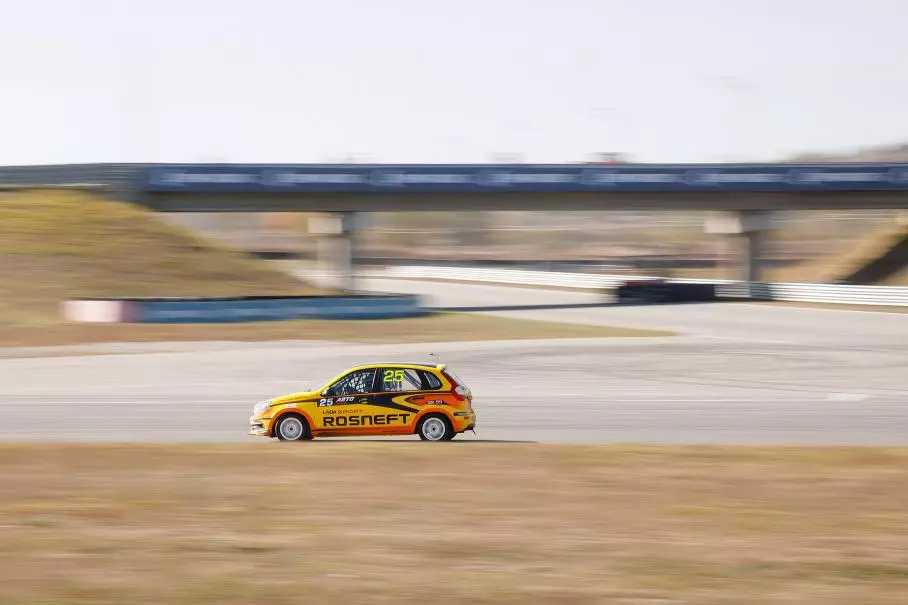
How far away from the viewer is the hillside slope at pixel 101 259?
1591 inches

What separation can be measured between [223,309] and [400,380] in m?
23.0

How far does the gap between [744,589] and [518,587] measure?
1.42m

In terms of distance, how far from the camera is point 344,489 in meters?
10.2

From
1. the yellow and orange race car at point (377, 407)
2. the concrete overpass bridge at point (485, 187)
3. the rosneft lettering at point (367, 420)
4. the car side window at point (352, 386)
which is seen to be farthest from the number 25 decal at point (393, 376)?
the concrete overpass bridge at point (485, 187)

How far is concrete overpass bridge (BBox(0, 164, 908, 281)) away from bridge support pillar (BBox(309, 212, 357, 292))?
78 mm

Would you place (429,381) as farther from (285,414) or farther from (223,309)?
(223,309)

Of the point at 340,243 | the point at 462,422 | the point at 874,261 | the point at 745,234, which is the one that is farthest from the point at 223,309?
the point at 874,261

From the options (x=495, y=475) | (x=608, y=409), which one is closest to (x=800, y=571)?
(x=495, y=475)

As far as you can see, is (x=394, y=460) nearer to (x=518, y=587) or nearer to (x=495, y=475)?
(x=495, y=475)

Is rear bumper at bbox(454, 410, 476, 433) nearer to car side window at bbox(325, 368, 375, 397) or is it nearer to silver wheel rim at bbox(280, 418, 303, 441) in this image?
car side window at bbox(325, 368, 375, 397)

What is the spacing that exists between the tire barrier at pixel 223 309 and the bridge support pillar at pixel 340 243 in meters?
15.5

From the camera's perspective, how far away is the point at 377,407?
47.5 ft

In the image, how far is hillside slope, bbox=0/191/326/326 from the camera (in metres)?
40.4

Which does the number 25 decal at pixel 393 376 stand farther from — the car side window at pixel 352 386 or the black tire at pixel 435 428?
the black tire at pixel 435 428
